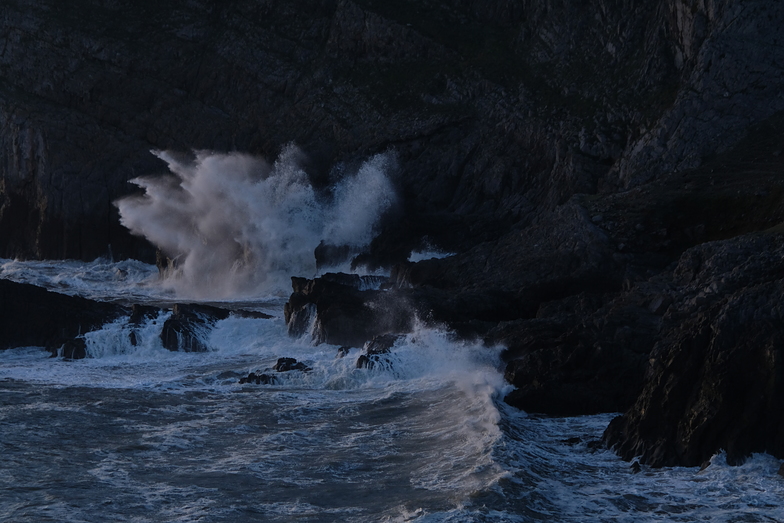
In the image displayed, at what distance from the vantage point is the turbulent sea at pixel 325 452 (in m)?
14.8

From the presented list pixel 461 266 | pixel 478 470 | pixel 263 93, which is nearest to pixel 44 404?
pixel 478 470

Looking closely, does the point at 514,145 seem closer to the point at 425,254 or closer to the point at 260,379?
the point at 425,254

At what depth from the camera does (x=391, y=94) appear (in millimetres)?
49188

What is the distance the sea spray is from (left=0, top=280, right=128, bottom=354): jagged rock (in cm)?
1246

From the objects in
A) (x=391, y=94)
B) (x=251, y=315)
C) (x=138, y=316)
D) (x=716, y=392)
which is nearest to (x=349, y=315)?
(x=251, y=315)

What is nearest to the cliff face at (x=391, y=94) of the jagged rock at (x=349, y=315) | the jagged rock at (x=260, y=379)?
the jagged rock at (x=349, y=315)

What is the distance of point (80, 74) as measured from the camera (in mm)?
56094

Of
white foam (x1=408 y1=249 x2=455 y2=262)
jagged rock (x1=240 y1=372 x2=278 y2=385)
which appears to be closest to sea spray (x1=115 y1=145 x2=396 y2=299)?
white foam (x1=408 y1=249 x2=455 y2=262)

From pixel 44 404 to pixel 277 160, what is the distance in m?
27.1

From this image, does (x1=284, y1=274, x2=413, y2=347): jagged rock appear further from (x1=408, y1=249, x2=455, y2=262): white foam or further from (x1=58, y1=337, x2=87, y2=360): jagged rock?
(x1=408, y1=249, x2=455, y2=262): white foam

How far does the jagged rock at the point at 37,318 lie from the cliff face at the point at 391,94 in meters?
13.4

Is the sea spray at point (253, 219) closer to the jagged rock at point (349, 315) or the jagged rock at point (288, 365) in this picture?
the jagged rock at point (349, 315)

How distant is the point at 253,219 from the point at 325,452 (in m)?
28.7

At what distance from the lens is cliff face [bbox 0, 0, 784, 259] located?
36906mm
